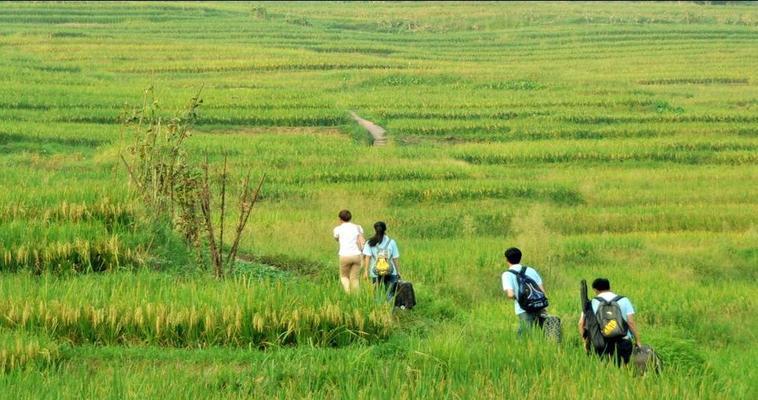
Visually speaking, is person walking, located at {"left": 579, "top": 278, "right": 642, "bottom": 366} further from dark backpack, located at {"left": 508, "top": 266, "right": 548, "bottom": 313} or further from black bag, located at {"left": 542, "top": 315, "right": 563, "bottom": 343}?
dark backpack, located at {"left": 508, "top": 266, "right": 548, "bottom": 313}

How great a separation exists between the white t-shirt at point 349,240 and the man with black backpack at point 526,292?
7.70ft

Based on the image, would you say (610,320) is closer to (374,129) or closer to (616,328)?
(616,328)

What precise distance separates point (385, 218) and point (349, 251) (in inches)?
253

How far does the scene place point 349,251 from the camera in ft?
40.9

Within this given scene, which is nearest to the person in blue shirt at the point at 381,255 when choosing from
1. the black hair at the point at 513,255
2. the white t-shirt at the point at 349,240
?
the white t-shirt at the point at 349,240

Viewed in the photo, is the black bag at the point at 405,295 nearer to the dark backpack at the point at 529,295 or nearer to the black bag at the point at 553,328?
the dark backpack at the point at 529,295

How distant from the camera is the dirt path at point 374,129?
27519 millimetres

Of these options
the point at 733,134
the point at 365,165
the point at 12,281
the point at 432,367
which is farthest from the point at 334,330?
the point at 733,134

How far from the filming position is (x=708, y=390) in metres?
8.27

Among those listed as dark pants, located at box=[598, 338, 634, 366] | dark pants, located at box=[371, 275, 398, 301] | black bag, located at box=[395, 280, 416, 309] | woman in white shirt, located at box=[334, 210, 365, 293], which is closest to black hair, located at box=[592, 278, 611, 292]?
dark pants, located at box=[598, 338, 634, 366]

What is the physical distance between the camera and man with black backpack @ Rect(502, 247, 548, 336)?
34.3 ft

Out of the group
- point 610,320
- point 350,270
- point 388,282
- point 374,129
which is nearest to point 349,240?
point 350,270

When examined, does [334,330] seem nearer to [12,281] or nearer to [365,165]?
[12,281]

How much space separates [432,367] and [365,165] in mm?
14294
